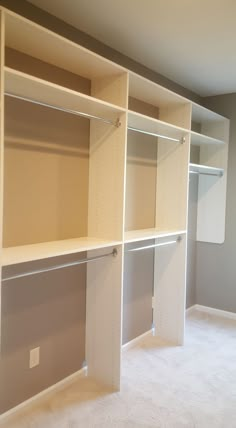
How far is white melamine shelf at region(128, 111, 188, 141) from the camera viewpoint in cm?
263

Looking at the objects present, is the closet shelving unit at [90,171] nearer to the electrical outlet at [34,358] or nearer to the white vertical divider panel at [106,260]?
the white vertical divider panel at [106,260]

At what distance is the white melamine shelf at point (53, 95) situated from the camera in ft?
5.90

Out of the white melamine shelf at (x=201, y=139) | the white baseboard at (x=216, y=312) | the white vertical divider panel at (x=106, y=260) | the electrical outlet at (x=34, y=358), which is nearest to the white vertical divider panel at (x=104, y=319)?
the white vertical divider panel at (x=106, y=260)

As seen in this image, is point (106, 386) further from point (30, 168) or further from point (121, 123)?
point (121, 123)

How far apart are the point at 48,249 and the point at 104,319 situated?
0.85 metres

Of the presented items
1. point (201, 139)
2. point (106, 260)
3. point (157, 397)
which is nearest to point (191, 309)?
point (157, 397)

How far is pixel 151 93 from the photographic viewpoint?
2967 millimetres

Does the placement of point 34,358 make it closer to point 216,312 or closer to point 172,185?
point 172,185

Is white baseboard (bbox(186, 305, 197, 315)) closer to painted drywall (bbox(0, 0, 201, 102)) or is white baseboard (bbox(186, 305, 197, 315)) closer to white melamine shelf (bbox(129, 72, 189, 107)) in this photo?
white melamine shelf (bbox(129, 72, 189, 107))

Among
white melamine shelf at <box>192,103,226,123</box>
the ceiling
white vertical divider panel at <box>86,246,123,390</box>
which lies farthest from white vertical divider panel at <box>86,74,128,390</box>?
white melamine shelf at <box>192,103,226,123</box>

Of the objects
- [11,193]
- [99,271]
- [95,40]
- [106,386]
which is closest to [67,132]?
[11,193]

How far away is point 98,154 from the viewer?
8.67 feet

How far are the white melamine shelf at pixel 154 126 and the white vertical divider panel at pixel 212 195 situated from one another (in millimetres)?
1055

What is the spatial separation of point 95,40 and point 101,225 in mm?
1442
